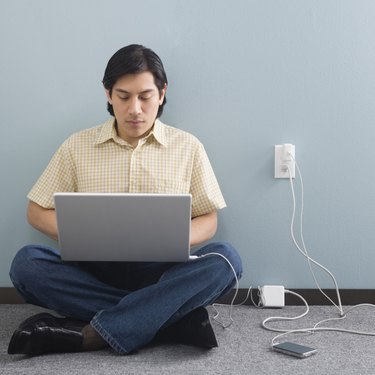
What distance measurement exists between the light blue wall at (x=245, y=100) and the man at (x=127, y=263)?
18cm

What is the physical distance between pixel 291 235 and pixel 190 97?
0.58 meters

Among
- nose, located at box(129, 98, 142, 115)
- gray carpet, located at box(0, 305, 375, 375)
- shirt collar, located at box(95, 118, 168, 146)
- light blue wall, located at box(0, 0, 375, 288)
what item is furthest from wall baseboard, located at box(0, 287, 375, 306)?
nose, located at box(129, 98, 142, 115)

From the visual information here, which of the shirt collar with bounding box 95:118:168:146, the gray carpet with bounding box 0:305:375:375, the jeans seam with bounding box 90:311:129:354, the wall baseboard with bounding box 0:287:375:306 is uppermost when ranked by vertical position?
the shirt collar with bounding box 95:118:168:146

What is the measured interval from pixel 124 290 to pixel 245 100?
2.49 feet

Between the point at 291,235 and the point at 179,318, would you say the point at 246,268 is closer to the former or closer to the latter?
the point at 291,235

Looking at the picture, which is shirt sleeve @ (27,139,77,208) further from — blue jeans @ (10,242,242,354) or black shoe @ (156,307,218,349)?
black shoe @ (156,307,218,349)

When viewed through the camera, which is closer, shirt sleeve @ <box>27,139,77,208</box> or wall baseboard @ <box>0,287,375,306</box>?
shirt sleeve @ <box>27,139,77,208</box>

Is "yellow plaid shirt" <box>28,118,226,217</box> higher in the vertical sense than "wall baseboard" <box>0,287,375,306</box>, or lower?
higher

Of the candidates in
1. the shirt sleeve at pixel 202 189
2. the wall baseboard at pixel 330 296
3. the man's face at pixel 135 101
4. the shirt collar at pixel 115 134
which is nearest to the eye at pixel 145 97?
the man's face at pixel 135 101

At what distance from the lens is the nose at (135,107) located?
1654 mm

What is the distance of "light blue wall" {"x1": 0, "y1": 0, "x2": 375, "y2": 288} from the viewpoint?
6.31 feet

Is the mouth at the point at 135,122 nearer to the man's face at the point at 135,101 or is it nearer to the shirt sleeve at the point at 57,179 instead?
the man's face at the point at 135,101

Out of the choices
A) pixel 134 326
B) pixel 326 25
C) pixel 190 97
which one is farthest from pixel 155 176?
pixel 326 25

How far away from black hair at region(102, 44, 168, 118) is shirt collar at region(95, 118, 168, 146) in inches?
4.4
